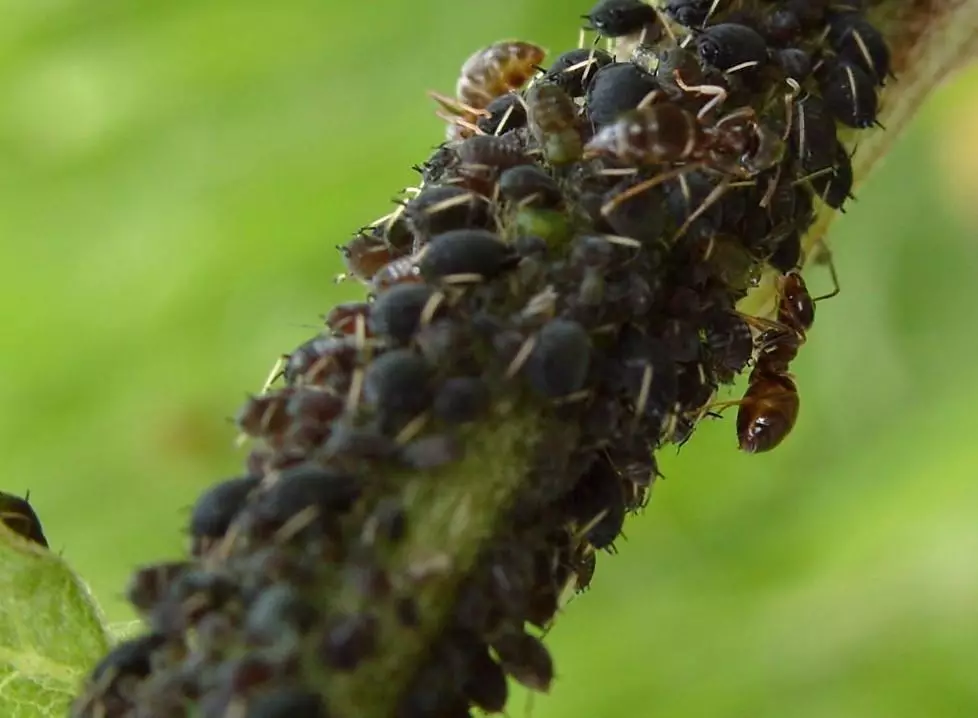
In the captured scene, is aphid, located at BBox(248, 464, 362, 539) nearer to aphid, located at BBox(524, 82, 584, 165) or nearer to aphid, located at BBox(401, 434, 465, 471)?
aphid, located at BBox(401, 434, 465, 471)

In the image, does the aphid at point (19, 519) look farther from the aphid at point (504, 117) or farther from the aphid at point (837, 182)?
the aphid at point (837, 182)

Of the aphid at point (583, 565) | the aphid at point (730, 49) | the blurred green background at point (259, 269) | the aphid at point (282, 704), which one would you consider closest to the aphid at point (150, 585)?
the aphid at point (282, 704)

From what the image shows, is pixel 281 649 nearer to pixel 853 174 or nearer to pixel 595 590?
pixel 853 174

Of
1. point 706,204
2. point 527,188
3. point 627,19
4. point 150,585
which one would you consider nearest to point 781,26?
point 627,19

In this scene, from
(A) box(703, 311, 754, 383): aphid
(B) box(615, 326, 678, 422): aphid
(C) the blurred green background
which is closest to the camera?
(B) box(615, 326, 678, 422): aphid

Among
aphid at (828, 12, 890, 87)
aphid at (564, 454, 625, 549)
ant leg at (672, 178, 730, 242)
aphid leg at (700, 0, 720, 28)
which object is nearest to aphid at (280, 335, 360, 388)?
aphid at (564, 454, 625, 549)

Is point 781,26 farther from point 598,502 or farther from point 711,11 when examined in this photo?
point 598,502
